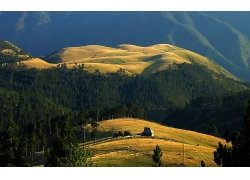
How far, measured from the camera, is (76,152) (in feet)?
161

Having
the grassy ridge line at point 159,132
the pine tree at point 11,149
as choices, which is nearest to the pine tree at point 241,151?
the pine tree at point 11,149

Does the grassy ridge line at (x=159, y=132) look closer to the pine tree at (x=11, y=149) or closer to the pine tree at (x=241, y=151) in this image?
the pine tree at (x=11, y=149)

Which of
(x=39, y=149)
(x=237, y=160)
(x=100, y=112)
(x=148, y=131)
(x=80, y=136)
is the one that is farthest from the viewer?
(x=100, y=112)

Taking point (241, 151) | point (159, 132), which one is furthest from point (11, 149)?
point (159, 132)

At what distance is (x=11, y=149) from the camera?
194 feet

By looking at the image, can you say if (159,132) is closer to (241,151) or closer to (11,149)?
(11,149)

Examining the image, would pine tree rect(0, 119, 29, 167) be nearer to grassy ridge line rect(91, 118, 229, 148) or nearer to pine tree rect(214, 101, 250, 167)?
pine tree rect(214, 101, 250, 167)

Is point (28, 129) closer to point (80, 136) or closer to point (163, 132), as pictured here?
point (80, 136)

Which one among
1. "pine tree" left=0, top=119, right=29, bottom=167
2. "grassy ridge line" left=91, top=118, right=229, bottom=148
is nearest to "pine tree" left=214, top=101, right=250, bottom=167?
"pine tree" left=0, top=119, right=29, bottom=167

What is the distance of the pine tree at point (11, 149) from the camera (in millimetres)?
58719

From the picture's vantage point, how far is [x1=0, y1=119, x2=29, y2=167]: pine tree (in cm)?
5872

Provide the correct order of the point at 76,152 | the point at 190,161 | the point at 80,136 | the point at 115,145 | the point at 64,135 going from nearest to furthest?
the point at 76,152 → the point at 64,135 → the point at 190,161 → the point at 115,145 → the point at 80,136

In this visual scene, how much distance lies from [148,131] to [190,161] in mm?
41702

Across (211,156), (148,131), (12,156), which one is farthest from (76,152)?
(148,131)
